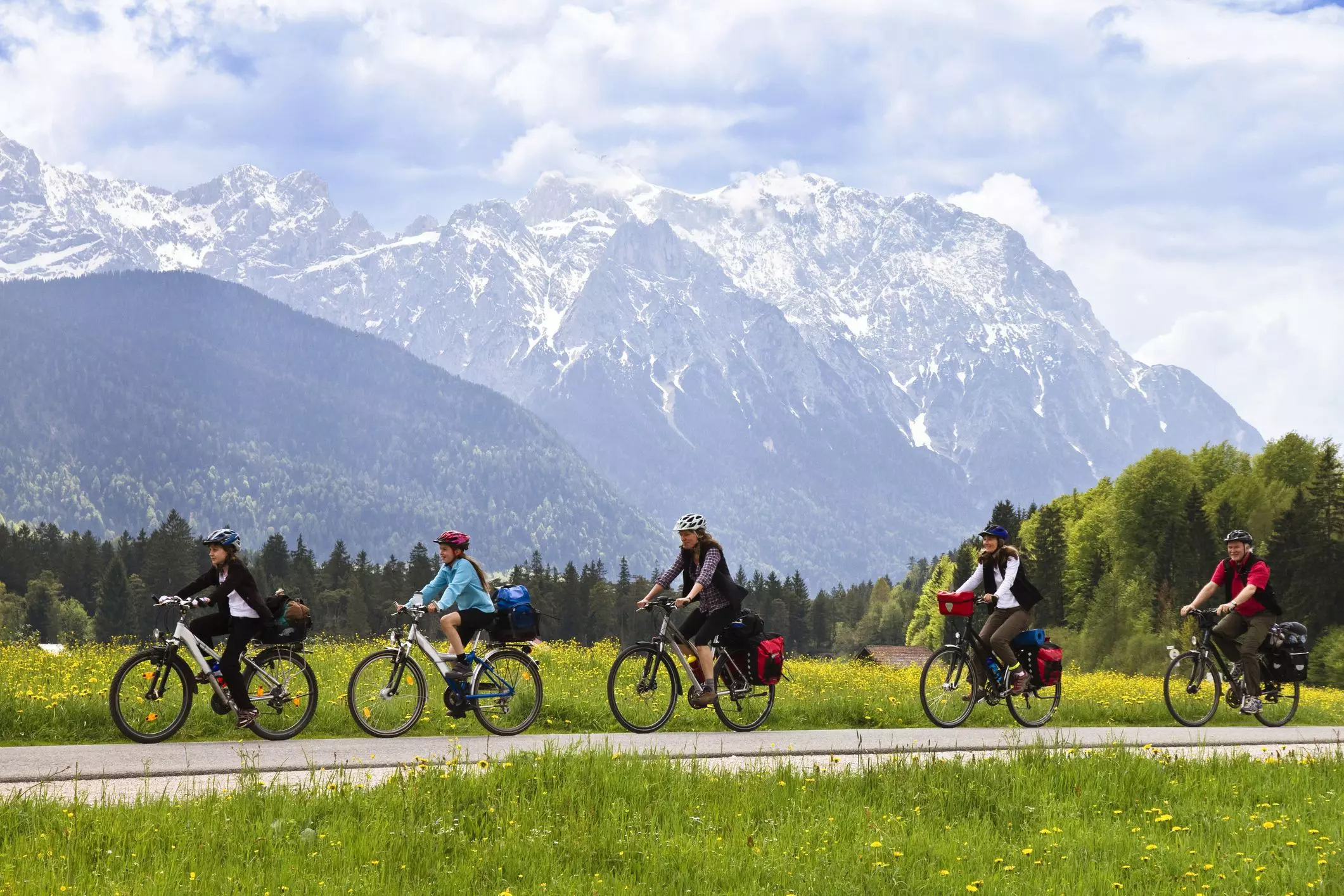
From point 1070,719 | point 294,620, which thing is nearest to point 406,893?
point 294,620

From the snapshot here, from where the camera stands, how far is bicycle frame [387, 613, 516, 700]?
45.6ft

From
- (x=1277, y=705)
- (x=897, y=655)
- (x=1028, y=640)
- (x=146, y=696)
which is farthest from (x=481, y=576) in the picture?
(x=897, y=655)

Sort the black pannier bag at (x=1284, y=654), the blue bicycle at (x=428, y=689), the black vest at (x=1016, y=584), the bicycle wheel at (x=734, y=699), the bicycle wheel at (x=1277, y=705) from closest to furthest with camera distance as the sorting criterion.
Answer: the blue bicycle at (x=428, y=689) → the bicycle wheel at (x=734, y=699) → the black vest at (x=1016, y=584) → the black pannier bag at (x=1284, y=654) → the bicycle wheel at (x=1277, y=705)

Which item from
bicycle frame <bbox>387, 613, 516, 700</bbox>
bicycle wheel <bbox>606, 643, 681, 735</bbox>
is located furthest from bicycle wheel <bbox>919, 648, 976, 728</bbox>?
bicycle frame <bbox>387, 613, 516, 700</bbox>

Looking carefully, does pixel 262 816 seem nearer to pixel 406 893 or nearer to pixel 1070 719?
pixel 406 893

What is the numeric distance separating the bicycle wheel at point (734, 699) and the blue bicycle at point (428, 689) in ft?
6.81

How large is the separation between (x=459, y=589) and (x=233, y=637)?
240 centimetres

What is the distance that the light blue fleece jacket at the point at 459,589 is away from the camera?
556 inches

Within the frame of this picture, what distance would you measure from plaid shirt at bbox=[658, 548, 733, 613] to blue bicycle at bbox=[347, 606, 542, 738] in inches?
74.9

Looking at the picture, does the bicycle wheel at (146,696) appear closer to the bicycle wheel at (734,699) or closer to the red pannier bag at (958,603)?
the bicycle wheel at (734,699)

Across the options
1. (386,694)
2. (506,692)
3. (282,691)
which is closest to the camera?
(282,691)

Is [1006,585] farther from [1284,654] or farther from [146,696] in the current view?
[146,696]

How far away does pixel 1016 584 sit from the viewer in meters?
16.2

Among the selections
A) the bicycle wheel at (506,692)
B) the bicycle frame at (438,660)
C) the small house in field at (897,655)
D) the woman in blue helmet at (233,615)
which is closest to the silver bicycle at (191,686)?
the woman in blue helmet at (233,615)
